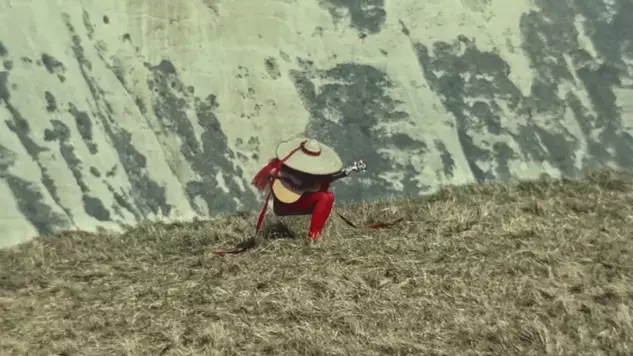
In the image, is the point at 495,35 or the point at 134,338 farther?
the point at 495,35

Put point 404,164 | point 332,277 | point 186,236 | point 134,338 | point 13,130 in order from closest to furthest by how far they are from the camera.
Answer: point 134,338 < point 332,277 < point 186,236 < point 13,130 < point 404,164

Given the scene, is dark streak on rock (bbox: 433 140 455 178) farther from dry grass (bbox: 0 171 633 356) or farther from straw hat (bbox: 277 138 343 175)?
straw hat (bbox: 277 138 343 175)

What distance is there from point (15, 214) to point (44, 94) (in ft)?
2.24

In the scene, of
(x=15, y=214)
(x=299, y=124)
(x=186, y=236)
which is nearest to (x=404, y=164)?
(x=299, y=124)

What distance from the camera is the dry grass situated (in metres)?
2.78

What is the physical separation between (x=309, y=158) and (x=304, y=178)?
0.30ft

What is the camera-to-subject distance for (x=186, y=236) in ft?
13.2

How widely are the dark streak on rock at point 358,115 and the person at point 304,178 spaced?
100cm

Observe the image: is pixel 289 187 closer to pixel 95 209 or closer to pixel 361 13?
pixel 95 209

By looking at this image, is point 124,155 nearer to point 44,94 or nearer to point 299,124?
point 44,94

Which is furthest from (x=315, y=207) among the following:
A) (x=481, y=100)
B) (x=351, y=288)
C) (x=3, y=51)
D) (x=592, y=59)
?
(x=592, y=59)

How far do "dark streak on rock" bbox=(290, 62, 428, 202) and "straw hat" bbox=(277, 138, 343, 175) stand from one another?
100 cm

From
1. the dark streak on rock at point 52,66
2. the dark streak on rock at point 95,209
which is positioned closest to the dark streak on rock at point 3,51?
the dark streak on rock at point 52,66

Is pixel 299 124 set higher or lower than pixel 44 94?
lower
